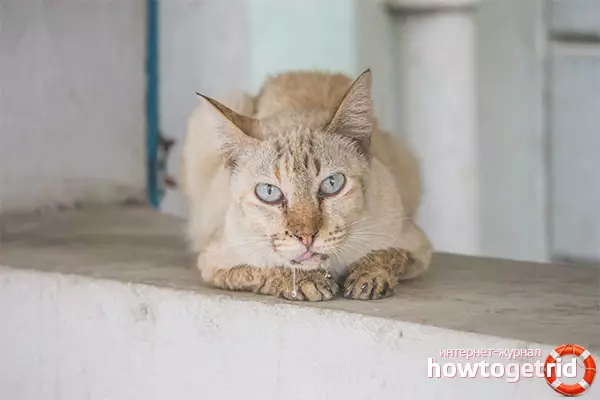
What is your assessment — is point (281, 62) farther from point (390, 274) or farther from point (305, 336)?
point (305, 336)

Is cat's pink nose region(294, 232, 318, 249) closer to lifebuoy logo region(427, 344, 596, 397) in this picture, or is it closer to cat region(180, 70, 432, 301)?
cat region(180, 70, 432, 301)

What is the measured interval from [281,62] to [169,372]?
1.76 meters

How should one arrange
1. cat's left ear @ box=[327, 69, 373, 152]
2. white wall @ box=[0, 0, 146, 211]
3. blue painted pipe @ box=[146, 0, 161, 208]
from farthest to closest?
blue painted pipe @ box=[146, 0, 161, 208]
white wall @ box=[0, 0, 146, 211]
cat's left ear @ box=[327, 69, 373, 152]

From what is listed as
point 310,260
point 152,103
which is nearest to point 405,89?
point 152,103

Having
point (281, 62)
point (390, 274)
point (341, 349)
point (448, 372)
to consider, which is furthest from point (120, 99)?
point (448, 372)

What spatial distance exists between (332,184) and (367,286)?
0.22 metres

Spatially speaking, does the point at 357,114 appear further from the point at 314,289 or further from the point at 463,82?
the point at 463,82

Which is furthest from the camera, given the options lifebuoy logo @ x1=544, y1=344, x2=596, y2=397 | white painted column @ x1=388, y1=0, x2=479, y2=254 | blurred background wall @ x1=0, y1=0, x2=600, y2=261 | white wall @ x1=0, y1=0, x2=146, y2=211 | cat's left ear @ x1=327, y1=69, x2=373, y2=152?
white painted column @ x1=388, y1=0, x2=479, y2=254

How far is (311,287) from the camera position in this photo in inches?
70.6

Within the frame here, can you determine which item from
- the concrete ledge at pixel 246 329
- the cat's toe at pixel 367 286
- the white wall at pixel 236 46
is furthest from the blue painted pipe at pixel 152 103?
the cat's toe at pixel 367 286

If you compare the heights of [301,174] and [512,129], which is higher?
[512,129]

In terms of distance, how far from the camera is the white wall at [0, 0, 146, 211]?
9.20 ft

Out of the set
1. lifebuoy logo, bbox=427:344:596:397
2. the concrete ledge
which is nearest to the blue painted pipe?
the concrete ledge

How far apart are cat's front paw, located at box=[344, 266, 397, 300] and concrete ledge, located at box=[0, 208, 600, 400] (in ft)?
0.12
